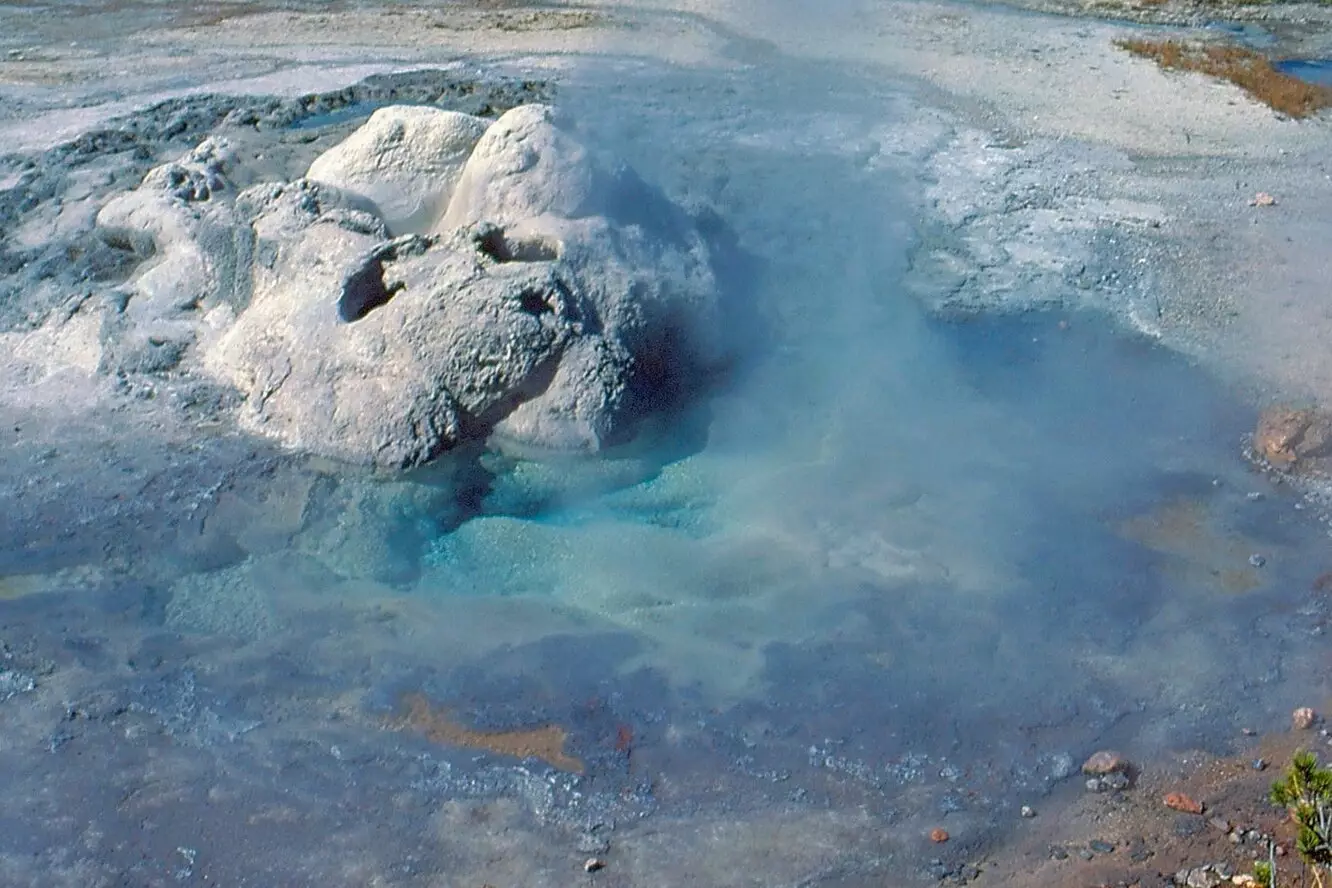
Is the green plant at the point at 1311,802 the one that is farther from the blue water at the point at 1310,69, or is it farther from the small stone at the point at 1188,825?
the blue water at the point at 1310,69

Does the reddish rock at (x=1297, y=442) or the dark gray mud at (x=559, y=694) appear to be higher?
the reddish rock at (x=1297, y=442)

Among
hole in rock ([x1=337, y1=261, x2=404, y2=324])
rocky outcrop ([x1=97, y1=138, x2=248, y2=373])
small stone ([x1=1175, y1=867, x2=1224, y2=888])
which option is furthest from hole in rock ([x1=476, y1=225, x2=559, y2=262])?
small stone ([x1=1175, y1=867, x2=1224, y2=888])

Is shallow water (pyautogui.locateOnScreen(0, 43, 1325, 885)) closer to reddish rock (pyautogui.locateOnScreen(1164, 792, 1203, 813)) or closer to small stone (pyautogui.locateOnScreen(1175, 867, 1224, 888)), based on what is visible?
reddish rock (pyautogui.locateOnScreen(1164, 792, 1203, 813))

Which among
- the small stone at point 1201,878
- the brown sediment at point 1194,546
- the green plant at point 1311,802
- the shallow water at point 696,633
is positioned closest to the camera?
the green plant at point 1311,802

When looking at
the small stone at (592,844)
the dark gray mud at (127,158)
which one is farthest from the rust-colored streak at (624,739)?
the dark gray mud at (127,158)

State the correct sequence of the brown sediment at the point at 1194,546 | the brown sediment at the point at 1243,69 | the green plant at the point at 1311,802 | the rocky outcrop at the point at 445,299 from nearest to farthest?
the green plant at the point at 1311,802, the brown sediment at the point at 1194,546, the rocky outcrop at the point at 445,299, the brown sediment at the point at 1243,69

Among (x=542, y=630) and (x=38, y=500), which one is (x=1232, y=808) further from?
(x=38, y=500)
